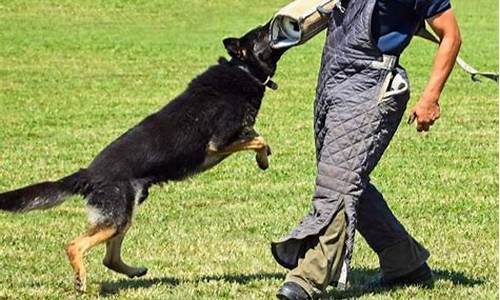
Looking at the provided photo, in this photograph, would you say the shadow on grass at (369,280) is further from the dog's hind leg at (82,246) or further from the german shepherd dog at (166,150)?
the dog's hind leg at (82,246)

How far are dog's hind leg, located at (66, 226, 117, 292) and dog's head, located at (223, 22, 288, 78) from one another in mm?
1461

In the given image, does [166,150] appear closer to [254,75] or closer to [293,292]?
[254,75]

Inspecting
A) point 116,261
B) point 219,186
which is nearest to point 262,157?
point 116,261

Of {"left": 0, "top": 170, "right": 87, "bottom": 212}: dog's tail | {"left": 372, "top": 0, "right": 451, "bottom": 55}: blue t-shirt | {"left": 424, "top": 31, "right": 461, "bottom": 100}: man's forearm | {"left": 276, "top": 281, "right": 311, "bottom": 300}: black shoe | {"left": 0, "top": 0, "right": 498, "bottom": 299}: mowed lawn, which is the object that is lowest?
{"left": 0, "top": 0, "right": 498, "bottom": 299}: mowed lawn

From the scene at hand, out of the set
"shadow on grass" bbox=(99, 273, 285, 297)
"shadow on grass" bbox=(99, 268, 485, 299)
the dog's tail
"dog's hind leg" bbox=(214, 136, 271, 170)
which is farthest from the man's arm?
the dog's tail

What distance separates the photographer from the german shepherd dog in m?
5.45

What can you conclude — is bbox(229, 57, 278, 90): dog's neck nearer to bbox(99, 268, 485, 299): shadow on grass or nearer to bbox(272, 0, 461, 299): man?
bbox(272, 0, 461, 299): man

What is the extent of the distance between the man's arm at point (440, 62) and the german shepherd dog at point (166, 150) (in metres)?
1.28

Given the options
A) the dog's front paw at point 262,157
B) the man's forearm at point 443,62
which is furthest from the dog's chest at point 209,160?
the man's forearm at point 443,62

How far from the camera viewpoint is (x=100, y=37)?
26.0m

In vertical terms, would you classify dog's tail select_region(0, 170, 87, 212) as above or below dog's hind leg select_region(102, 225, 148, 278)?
above

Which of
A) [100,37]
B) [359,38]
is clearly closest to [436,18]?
[359,38]

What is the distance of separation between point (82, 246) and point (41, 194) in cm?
38

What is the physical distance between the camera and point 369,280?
591 cm
